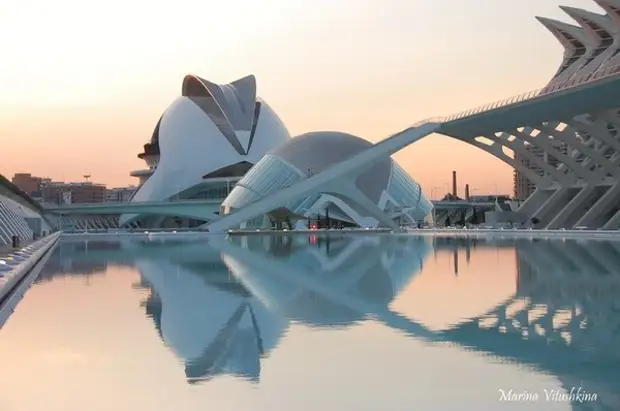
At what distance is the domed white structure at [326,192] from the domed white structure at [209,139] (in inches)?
714

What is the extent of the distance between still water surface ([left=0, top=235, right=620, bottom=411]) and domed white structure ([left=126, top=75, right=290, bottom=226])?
179ft

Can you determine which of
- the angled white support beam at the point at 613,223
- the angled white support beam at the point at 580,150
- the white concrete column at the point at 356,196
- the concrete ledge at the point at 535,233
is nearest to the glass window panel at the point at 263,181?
the white concrete column at the point at 356,196

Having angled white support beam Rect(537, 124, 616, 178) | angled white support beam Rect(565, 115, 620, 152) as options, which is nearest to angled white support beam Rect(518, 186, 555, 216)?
angled white support beam Rect(537, 124, 616, 178)

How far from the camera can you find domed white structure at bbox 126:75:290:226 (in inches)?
2699

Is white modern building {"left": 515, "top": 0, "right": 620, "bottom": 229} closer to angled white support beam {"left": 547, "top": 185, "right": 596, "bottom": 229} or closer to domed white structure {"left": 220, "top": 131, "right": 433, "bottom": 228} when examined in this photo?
angled white support beam {"left": 547, "top": 185, "right": 596, "bottom": 229}

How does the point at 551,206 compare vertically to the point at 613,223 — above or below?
above

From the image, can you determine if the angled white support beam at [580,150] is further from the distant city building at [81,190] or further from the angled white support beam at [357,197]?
the distant city building at [81,190]

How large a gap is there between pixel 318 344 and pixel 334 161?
1648 inches

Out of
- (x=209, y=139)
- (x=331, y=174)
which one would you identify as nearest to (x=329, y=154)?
(x=331, y=174)

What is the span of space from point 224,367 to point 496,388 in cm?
212

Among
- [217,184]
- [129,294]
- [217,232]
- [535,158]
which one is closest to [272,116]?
[217,184]

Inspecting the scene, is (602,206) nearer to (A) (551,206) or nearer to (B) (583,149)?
(B) (583,149)

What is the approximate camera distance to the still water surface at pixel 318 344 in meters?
5.47

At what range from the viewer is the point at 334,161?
49.1 metres
